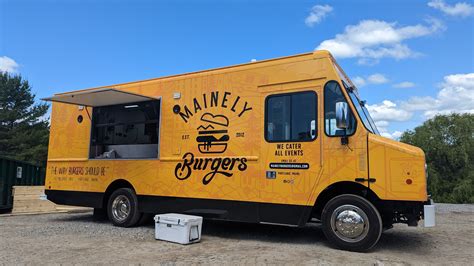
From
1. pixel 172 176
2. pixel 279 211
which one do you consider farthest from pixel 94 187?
pixel 279 211

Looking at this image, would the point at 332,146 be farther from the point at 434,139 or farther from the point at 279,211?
the point at 434,139

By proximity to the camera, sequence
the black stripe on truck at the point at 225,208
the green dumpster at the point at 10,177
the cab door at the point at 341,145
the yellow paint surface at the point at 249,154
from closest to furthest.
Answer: the yellow paint surface at the point at 249,154, the cab door at the point at 341,145, the black stripe on truck at the point at 225,208, the green dumpster at the point at 10,177

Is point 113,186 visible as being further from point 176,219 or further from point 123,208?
point 176,219

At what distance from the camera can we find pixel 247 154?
7.15 m

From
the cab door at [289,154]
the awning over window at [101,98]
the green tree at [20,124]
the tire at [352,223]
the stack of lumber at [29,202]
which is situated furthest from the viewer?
the green tree at [20,124]

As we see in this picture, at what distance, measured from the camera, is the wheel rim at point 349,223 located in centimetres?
600

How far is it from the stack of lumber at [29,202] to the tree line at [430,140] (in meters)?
21.9

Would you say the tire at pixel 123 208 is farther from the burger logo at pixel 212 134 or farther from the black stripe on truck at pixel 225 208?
the burger logo at pixel 212 134

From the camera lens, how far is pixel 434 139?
41.4m

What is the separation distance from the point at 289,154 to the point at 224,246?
195cm

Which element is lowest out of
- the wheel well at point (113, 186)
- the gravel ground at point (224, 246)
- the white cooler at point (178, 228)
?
the gravel ground at point (224, 246)

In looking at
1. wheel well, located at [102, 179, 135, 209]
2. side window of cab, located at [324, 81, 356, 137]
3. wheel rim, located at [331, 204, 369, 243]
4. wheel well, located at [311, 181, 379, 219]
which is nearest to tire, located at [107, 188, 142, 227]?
wheel well, located at [102, 179, 135, 209]

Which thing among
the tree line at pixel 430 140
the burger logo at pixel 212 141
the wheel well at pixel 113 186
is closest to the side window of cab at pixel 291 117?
the burger logo at pixel 212 141

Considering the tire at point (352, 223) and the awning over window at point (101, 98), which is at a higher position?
the awning over window at point (101, 98)
